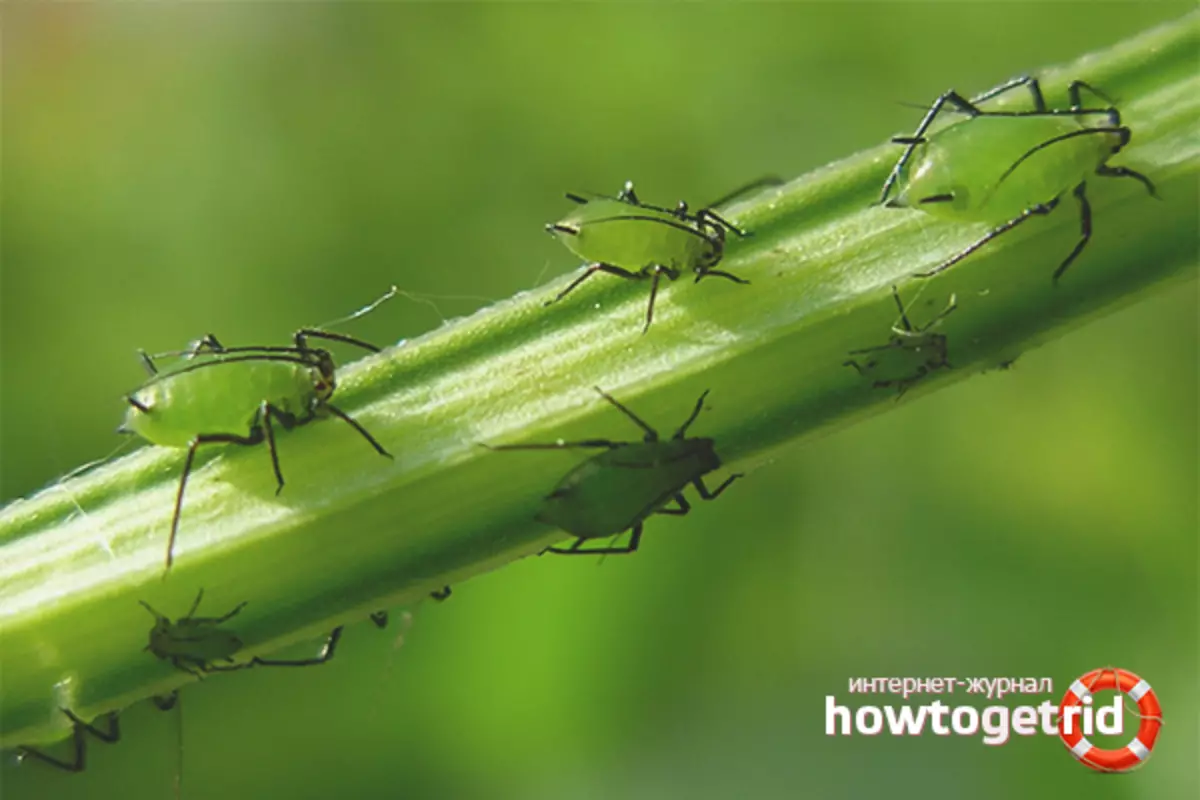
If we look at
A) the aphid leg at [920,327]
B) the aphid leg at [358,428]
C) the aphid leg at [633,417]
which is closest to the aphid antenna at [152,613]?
the aphid leg at [358,428]

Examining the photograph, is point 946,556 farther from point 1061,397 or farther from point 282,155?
point 282,155

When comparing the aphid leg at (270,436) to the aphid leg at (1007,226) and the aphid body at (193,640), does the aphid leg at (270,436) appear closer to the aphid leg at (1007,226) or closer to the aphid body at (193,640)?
the aphid body at (193,640)

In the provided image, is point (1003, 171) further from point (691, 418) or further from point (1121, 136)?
point (691, 418)

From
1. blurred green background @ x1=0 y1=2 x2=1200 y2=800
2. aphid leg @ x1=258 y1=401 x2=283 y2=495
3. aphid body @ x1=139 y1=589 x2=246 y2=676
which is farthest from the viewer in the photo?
blurred green background @ x1=0 y1=2 x2=1200 y2=800

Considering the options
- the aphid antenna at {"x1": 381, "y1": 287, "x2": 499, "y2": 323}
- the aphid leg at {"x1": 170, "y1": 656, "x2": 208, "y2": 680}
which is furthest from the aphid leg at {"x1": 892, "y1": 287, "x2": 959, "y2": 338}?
the aphid antenna at {"x1": 381, "y1": 287, "x2": 499, "y2": 323}

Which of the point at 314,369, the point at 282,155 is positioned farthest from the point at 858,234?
the point at 282,155

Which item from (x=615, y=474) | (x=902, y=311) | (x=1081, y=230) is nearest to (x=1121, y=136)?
(x=1081, y=230)

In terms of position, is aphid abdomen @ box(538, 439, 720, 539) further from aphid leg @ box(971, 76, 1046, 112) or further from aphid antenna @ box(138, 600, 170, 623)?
aphid leg @ box(971, 76, 1046, 112)
